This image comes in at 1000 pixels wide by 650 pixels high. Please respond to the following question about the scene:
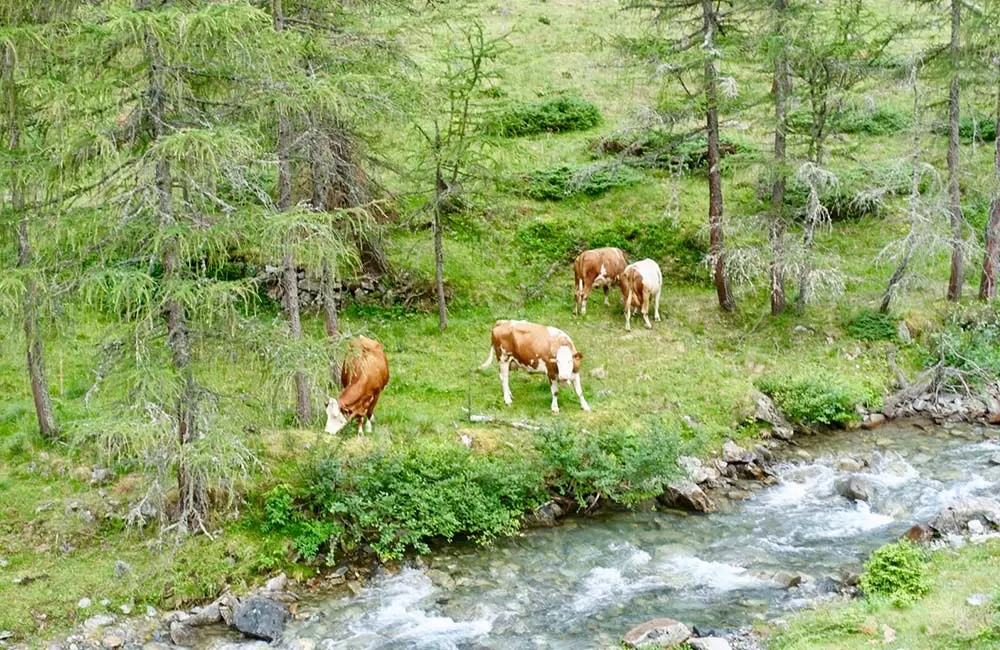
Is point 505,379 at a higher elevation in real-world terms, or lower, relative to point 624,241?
lower

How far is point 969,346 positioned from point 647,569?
34.4 feet

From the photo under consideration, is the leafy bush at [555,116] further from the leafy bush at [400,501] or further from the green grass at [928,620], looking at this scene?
the green grass at [928,620]

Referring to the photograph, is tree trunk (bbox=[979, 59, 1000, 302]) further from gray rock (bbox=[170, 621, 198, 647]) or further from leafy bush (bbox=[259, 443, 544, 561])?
gray rock (bbox=[170, 621, 198, 647])

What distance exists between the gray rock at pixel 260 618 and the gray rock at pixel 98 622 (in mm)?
1466

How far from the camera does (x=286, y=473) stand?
44.3ft

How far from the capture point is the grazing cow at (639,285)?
2034 cm

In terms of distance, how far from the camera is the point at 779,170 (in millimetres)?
19484

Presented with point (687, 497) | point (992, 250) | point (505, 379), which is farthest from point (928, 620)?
point (992, 250)

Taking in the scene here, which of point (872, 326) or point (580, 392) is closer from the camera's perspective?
point (580, 392)

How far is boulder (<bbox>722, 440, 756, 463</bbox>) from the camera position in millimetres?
15898

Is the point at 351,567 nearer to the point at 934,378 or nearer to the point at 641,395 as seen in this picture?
the point at 641,395

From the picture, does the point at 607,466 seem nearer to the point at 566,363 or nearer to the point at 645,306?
the point at 566,363

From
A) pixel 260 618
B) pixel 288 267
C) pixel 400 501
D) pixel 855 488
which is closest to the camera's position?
pixel 260 618

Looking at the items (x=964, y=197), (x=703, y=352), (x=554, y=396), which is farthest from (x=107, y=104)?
(x=964, y=197)
